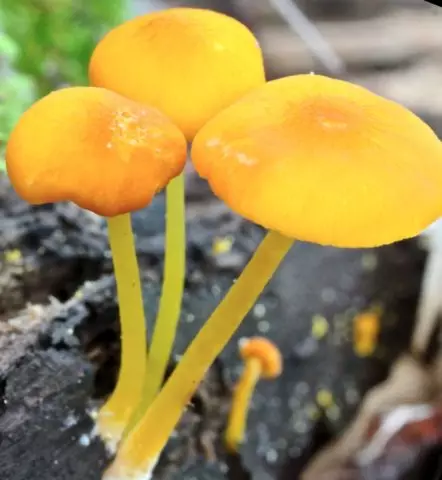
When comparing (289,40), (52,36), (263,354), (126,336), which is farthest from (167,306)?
(289,40)

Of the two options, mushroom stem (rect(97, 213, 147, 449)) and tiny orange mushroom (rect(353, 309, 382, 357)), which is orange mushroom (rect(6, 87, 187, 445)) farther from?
tiny orange mushroom (rect(353, 309, 382, 357))

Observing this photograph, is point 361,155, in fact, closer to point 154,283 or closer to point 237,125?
point 237,125

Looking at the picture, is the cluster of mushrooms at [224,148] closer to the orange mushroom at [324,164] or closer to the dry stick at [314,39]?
the orange mushroom at [324,164]

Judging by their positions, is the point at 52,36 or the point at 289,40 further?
the point at 289,40

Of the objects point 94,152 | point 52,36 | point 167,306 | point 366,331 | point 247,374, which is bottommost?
point 366,331

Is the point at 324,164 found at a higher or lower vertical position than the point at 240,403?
higher

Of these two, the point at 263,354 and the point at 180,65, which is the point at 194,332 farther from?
the point at 180,65

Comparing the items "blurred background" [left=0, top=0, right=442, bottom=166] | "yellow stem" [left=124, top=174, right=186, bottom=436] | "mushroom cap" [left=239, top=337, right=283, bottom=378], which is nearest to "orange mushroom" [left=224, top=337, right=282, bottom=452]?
"mushroom cap" [left=239, top=337, right=283, bottom=378]
